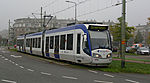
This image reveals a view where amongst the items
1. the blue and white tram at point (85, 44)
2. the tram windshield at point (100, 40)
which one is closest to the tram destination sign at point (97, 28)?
the blue and white tram at point (85, 44)

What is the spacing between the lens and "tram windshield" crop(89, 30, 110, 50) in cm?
1545

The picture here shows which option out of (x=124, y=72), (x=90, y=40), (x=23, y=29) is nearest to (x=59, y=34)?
(x=90, y=40)

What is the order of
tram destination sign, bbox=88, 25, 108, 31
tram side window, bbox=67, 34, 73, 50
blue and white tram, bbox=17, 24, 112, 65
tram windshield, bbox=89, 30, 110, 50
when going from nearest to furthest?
blue and white tram, bbox=17, 24, 112, 65 → tram windshield, bbox=89, 30, 110, 50 → tram destination sign, bbox=88, 25, 108, 31 → tram side window, bbox=67, 34, 73, 50

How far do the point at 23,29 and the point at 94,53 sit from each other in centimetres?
9756

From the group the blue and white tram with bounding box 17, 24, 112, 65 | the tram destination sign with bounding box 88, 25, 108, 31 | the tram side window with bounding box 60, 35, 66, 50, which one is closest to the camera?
Answer: the blue and white tram with bounding box 17, 24, 112, 65

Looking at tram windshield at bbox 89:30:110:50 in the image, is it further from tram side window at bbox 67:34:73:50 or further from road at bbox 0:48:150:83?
tram side window at bbox 67:34:73:50

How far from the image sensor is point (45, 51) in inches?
963

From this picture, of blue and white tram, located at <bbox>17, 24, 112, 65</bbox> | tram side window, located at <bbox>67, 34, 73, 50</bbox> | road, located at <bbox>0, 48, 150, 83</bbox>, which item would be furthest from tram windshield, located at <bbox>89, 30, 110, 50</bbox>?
tram side window, located at <bbox>67, 34, 73, 50</bbox>

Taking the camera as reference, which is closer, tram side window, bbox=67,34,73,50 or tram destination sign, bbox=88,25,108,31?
tram destination sign, bbox=88,25,108,31

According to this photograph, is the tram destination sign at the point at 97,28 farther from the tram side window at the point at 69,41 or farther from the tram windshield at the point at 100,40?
the tram side window at the point at 69,41

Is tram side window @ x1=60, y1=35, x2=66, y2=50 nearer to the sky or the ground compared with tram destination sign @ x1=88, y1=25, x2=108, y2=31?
nearer to the ground

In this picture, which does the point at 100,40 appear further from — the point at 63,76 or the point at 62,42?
the point at 63,76

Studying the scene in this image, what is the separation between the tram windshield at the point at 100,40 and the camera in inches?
608

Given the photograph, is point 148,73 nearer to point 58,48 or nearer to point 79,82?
point 79,82
